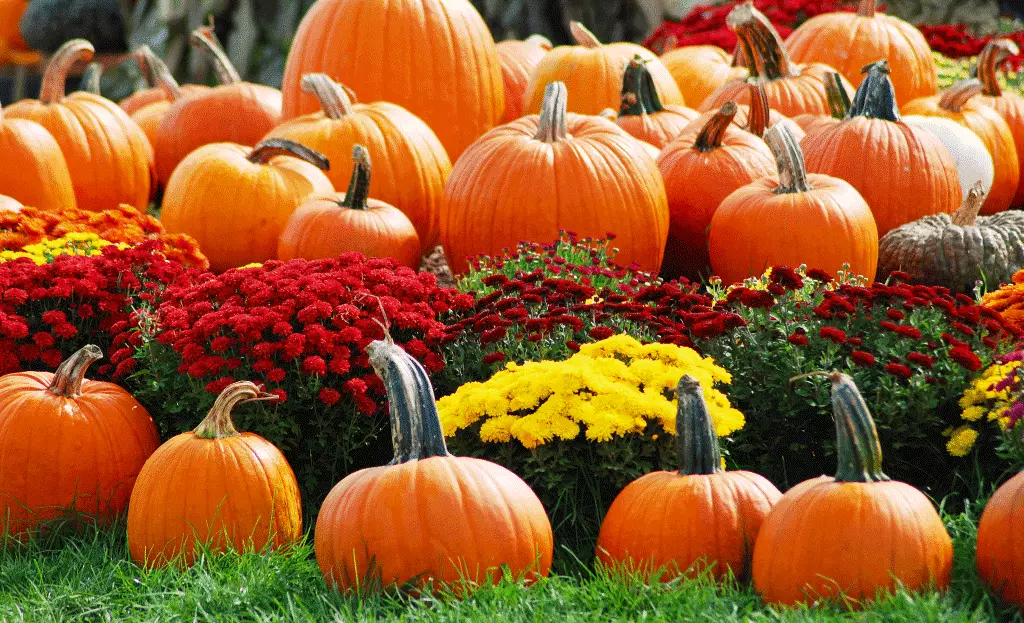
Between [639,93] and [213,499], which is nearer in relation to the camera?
[213,499]

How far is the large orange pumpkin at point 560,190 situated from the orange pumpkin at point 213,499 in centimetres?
200

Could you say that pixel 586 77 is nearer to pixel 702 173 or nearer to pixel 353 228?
pixel 702 173

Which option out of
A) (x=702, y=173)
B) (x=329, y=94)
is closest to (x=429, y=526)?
(x=702, y=173)

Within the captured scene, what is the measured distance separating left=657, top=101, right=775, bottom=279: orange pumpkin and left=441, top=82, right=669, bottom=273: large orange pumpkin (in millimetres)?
238

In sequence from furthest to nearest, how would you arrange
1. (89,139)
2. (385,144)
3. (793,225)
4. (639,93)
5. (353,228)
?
(89,139), (639,93), (385,144), (353,228), (793,225)

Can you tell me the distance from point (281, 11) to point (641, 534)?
371 inches

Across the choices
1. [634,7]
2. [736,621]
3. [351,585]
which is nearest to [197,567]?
[351,585]

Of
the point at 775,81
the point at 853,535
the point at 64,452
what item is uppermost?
the point at 775,81

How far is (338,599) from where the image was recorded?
2717 mm

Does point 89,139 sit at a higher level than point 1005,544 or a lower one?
lower

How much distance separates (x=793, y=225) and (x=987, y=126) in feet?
7.56

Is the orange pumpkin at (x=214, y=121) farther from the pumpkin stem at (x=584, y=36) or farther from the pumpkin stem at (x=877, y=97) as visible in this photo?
the pumpkin stem at (x=877, y=97)

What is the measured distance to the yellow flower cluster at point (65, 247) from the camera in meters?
4.70

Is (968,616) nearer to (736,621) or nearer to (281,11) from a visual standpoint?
(736,621)
